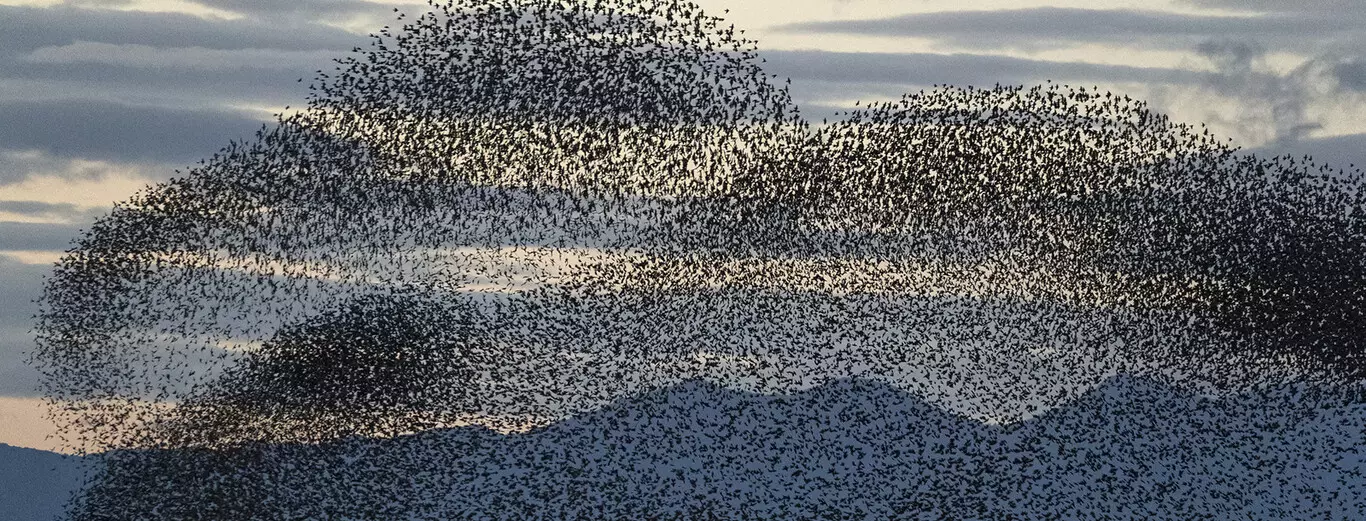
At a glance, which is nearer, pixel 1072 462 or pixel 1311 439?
pixel 1072 462

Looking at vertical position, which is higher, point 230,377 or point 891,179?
point 891,179

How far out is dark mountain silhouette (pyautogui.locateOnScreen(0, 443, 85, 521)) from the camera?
78688 mm

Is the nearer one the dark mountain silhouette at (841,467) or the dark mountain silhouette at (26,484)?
the dark mountain silhouette at (841,467)

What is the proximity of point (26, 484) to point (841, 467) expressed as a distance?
188 ft

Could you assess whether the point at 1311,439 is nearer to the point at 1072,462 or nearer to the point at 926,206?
the point at 1072,462

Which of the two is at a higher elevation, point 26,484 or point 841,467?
point 841,467

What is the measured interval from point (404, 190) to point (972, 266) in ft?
60.7

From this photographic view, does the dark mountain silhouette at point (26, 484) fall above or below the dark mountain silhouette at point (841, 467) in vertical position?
below

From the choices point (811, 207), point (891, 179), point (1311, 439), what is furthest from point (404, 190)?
point (1311, 439)

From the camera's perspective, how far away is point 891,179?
44.8 metres

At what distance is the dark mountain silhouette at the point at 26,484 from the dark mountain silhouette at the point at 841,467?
2751cm

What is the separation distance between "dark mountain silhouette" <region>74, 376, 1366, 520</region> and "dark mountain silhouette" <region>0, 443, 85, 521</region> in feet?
90.3

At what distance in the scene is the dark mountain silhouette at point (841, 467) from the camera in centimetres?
4500

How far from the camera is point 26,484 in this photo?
9144 cm
